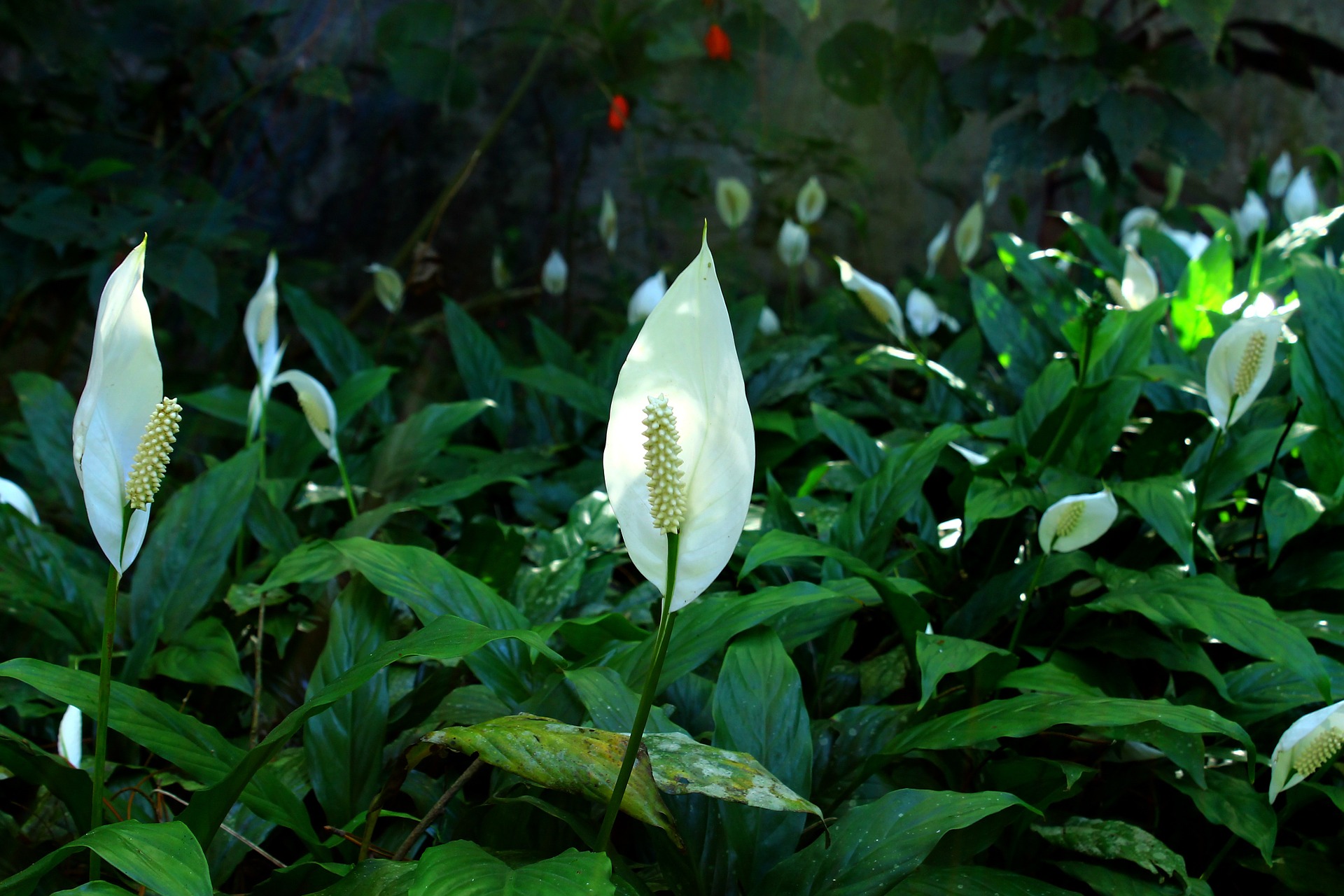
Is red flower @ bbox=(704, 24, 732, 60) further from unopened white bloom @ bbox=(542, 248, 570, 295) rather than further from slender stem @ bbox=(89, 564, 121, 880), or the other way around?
slender stem @ bbox=(89, 564, 121, 880)

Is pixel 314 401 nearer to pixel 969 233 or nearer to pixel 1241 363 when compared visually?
pixel 1241 363

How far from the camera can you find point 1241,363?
3.69 feet

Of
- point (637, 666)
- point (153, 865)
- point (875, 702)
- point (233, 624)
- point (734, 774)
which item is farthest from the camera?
point (233, 624)

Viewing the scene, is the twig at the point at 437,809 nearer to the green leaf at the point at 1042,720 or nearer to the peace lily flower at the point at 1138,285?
the green leaf at the point at 1042,720

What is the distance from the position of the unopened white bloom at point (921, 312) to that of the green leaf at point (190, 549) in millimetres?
1487

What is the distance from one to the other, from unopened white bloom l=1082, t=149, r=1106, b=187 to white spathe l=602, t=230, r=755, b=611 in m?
2.29

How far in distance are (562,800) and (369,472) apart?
1019 mm

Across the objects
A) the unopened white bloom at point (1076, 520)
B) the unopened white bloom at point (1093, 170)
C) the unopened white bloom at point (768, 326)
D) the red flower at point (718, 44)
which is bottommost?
the unopened white bloom at point (768, 326)

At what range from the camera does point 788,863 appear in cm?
82

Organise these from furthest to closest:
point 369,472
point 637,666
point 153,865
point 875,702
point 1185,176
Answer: point 1185,176, point 369,472, point 875,702, point 637,666, point 153,865

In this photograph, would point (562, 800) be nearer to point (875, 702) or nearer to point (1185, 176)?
point (875, 702)

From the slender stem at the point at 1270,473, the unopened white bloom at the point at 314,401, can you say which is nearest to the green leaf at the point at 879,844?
the slender stem at the point at 1270,473

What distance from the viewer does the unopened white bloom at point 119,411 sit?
2.12 feet

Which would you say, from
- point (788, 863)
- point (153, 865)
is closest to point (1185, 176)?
point (788, 863)
